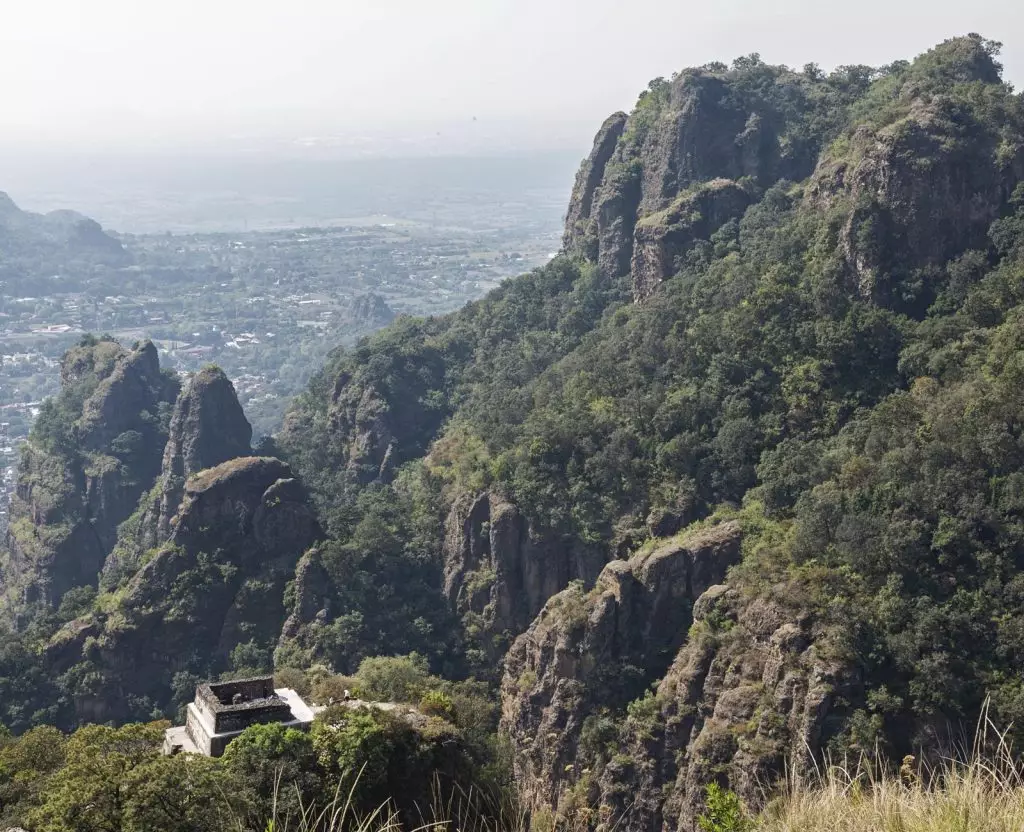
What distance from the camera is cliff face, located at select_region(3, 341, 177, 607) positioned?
70438 mm

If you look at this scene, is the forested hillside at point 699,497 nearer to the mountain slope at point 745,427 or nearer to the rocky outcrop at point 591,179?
the mountain slope at point 745,427

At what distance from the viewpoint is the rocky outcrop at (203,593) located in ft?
167

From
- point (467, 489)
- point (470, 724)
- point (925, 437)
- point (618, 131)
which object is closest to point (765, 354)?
point (925, 437)

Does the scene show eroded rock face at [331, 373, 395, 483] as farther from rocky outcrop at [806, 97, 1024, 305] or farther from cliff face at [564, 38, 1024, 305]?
rocky outcrop at [806, 97, 1024, 305]

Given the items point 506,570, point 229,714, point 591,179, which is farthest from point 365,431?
point 229,714

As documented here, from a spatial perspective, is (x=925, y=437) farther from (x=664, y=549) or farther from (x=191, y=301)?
(x=191, y=301)

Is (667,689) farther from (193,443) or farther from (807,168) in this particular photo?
(807,168)

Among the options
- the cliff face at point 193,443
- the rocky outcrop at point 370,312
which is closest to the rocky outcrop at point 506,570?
the cliff face at point 193,443

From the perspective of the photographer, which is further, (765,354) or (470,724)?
(765,354)

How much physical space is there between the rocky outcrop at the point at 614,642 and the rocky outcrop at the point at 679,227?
A: 23678 mm

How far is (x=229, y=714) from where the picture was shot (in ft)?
97.2

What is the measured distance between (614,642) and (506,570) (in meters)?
9.18

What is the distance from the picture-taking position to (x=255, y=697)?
31.9m

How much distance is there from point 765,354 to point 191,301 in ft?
531
